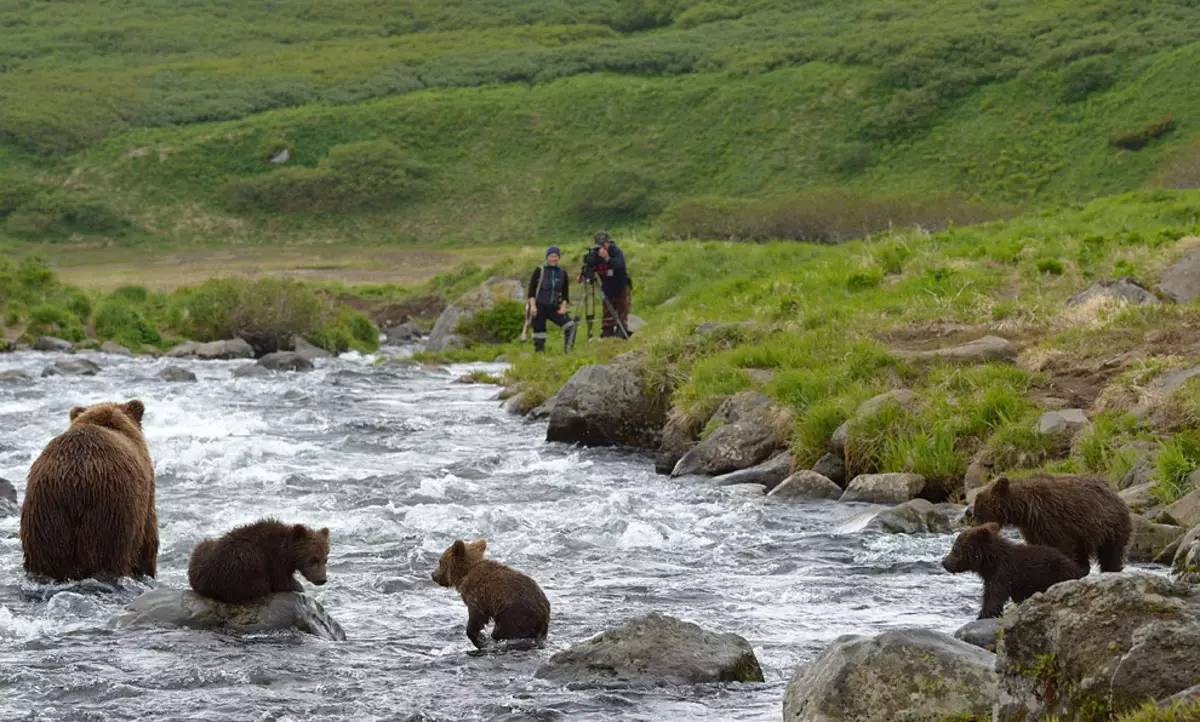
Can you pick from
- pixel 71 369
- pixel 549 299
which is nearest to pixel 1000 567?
Answer: pixel 549 299

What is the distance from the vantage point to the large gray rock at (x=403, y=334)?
36.2 meters

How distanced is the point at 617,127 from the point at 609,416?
84.1 metres

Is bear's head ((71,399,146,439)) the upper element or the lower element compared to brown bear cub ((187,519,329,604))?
upper

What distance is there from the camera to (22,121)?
10156 centimetres

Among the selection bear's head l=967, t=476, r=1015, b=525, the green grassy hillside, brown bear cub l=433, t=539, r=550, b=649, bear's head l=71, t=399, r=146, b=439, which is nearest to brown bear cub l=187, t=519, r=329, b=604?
brown bear cub l=433, t=539, r=550, b=649

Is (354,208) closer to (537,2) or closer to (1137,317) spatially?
(537,2)

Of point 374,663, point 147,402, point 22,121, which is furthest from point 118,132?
point 374,663

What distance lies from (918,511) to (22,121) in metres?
101

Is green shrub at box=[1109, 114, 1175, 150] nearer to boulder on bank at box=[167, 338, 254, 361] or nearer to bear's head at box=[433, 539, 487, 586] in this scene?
boulder on bank at box=[167, 338, 254, 361]

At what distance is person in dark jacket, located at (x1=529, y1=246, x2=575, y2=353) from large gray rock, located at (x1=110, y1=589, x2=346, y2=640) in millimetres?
15759

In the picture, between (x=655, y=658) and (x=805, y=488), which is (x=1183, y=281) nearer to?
(x=805, y=488)

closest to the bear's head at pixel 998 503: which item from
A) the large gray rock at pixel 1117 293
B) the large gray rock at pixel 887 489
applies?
the large gray rock at pixel 887 489

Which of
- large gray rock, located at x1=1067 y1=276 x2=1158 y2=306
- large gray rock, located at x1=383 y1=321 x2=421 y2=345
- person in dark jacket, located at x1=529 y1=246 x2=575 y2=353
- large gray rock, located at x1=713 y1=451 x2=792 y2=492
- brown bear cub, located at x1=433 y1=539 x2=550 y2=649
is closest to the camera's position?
brown bear cub, located at x1=433 y1=539 x2=550 y2=649

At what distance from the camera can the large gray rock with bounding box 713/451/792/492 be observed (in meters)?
14.6
